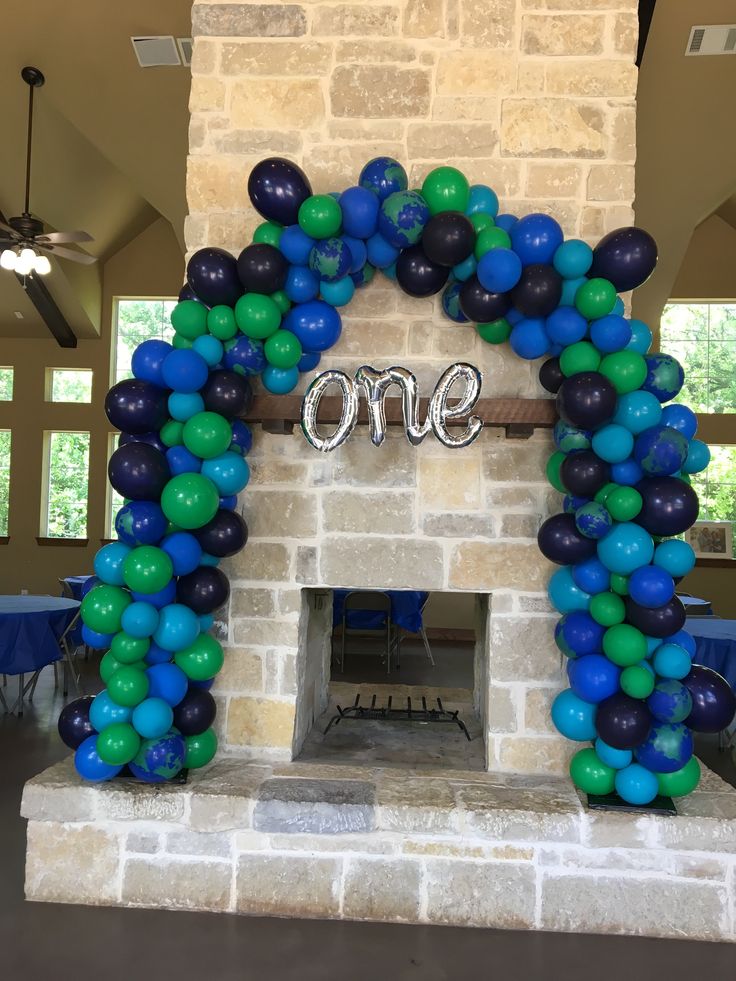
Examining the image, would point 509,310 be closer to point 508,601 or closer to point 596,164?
point 596,164

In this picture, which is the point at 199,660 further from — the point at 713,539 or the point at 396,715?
the point at 713,539

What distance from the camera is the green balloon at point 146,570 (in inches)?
92.5

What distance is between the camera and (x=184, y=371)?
241cm

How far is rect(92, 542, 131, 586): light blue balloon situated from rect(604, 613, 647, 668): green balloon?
1659mm

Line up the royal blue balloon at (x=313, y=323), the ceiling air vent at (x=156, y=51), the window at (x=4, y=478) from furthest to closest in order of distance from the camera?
the window at (x=4, y=478)
the ceiling air vent at (x=156, y=51)
the royal blue balloon at (x=313, y=323)

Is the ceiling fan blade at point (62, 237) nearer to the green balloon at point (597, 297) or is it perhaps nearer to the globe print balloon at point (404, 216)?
the globe print balloon at point (404, 216)

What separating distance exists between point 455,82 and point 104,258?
804cm

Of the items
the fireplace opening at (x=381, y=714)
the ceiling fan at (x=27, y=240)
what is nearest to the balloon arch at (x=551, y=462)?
the fireplace opening at (x=381, y=714)

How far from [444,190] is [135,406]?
131 cm

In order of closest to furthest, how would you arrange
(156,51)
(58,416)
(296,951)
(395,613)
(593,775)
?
(296,951), (593,775), (156,51), (395,613), (58,416)

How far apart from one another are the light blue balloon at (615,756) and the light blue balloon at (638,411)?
1.05 metres

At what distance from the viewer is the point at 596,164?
2773 mm

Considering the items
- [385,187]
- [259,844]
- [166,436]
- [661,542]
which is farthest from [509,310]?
[259,844]

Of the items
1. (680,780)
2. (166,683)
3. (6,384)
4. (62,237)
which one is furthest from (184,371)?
(6,384)
